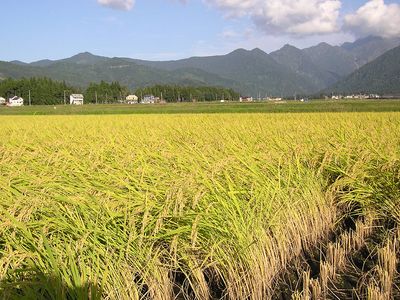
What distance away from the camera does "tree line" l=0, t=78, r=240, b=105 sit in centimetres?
10100

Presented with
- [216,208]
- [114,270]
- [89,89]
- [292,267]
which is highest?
[89,89]

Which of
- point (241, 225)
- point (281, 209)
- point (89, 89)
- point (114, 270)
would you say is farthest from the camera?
point (89, 89)

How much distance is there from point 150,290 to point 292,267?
132cm

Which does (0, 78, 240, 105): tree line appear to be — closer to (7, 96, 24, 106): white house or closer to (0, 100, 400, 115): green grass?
(7, 96, 24, 106): white house

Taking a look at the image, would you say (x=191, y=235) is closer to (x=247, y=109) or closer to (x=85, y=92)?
(x=247, y=109)

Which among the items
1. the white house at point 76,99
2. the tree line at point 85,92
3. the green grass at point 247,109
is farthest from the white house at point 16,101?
the green grass at point 247,109

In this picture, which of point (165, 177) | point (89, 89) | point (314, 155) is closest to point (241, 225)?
point (165, 177)

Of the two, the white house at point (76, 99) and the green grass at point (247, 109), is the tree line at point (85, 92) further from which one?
the green grass at point (247, 109)

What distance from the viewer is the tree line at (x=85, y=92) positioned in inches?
3976

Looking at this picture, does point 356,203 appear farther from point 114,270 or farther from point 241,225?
point 114,270

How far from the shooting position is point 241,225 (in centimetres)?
295

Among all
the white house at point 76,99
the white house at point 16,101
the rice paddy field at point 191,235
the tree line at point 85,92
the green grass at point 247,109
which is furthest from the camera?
the white house at point 76,99

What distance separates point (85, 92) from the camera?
113938 millimetres

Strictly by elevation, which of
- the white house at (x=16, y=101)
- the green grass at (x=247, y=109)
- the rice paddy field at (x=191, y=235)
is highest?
the white house at (x=16, y=101)
